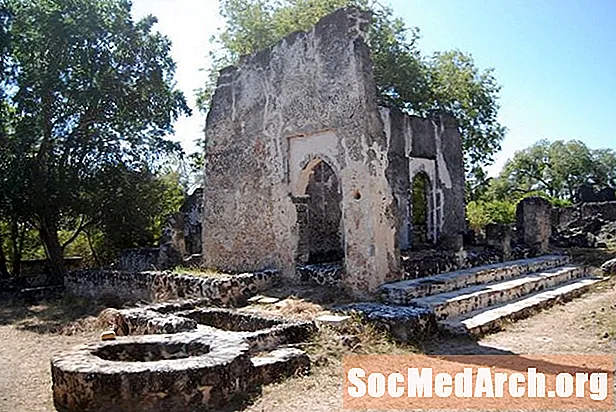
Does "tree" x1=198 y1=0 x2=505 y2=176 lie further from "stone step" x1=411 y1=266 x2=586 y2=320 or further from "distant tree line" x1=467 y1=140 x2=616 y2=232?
"distant tree line" x1=467 y1=140 x2=616 y2=232

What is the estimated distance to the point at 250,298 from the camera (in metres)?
10.1

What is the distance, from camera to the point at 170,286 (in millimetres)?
10961

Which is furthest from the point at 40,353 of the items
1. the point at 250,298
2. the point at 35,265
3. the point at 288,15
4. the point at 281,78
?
the point at 288,15

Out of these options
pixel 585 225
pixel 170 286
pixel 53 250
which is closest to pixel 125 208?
pixel 53 250

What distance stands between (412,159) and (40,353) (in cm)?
1048

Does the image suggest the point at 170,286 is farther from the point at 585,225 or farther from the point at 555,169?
the point at 555,169

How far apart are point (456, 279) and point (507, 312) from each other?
1.21 meters

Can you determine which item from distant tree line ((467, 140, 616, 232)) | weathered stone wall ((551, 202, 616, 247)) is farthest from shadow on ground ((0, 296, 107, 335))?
distant tree line ((467, 140, 616, 232))

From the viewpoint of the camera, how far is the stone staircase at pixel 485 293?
8250 millimetres

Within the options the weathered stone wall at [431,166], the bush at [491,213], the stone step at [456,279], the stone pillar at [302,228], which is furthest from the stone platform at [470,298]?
the bush at [491,213]

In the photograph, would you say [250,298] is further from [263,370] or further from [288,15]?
[288,15]

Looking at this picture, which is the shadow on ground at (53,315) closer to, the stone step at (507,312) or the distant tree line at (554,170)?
the stone step at (507,312)

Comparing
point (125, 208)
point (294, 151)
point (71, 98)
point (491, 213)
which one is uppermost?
point (71, 98)

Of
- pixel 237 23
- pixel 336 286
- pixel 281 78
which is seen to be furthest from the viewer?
pixel 237 23
